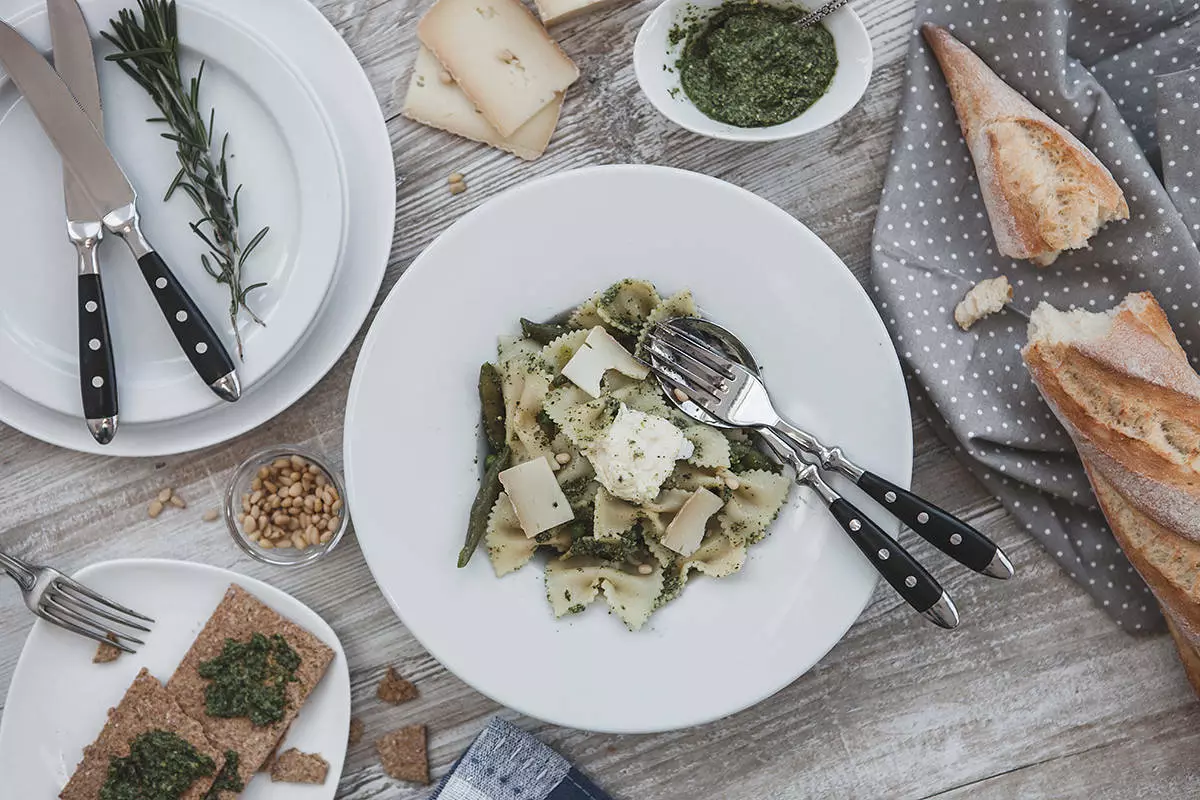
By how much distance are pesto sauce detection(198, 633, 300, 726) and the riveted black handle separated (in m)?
1.64

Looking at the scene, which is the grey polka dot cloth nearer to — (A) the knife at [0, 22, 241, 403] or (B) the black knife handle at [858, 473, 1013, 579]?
(B) the black knife handle at [858, 473, 1013, 579]

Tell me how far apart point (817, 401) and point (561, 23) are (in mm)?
1336

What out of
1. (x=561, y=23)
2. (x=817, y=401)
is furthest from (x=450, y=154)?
(x=817, y=401)

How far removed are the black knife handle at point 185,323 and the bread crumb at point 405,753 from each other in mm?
1213

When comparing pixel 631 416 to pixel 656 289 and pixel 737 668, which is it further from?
pixel 737 668

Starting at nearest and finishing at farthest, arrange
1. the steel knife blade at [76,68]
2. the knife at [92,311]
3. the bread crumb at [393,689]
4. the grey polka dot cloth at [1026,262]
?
the steel knife blade at [76,68], the knife at [92,311], the grey polka dot cloth at [1026,262], the bread crumb at [393,689]

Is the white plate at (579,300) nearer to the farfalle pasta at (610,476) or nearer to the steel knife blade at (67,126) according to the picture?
the farfalle pasta at (610,476)

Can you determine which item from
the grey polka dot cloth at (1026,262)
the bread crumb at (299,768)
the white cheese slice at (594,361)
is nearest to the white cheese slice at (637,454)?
the white cheese slice at (594,361)

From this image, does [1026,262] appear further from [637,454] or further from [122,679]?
[122,679]

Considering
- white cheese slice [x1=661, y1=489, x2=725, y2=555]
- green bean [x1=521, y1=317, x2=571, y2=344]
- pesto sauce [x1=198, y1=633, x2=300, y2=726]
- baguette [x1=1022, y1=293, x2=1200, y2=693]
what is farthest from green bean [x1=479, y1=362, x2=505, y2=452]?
baguette [x1=1022, y1=293, x2=1200, y2=693]

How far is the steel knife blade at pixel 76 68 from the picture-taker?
223 centimetres

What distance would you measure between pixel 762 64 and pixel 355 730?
2.33 metres

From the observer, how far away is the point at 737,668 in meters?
2.35

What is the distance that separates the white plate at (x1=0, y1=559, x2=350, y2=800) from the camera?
2566 millimetres
